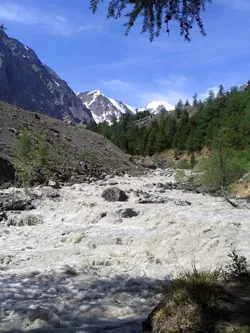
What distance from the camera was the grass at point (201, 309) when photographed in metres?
4.73

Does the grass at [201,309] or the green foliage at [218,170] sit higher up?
the green foliage at [218,170]

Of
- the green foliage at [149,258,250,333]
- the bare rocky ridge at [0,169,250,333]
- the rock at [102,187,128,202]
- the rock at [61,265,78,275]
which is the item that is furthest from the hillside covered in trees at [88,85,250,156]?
the green foliage at [149,258,250,333]

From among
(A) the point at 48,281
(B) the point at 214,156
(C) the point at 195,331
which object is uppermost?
(B) the point at 214,156

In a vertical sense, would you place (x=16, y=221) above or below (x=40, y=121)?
below

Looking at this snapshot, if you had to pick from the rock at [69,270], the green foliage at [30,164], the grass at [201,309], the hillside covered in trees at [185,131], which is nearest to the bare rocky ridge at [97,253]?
the rock at [69,270]

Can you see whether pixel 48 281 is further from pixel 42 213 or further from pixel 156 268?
pixel 42 213

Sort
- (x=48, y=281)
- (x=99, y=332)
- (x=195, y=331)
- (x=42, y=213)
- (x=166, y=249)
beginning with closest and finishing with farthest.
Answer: (x=195, y=331) < (x=99, y=332) < (x=48, y=281) < (x=166, y=249) < (x=42, y=213)

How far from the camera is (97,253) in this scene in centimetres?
1149

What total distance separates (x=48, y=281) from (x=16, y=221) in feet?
24.8

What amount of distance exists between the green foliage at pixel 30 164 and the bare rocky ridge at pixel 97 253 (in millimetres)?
2590

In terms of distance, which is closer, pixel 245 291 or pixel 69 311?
pixel 245 291

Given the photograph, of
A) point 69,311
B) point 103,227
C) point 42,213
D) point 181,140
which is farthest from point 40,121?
point 181,140

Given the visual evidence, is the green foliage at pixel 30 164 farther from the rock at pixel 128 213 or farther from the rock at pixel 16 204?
the rock at pixel 128 213

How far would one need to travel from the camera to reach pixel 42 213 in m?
17.9
